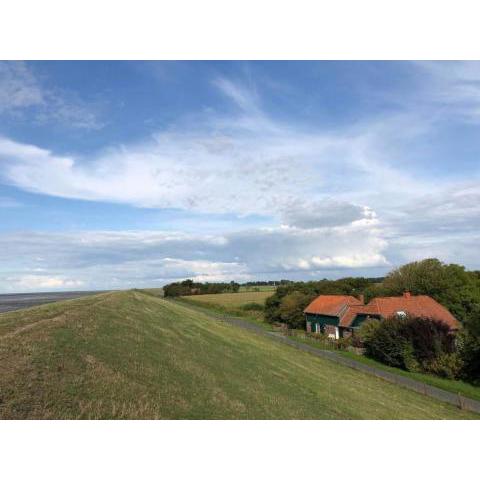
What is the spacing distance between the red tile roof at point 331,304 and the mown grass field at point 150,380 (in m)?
30.7

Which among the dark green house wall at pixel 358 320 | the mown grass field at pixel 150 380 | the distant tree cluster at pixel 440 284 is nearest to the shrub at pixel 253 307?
the distant tree cluster at pixel 440 284

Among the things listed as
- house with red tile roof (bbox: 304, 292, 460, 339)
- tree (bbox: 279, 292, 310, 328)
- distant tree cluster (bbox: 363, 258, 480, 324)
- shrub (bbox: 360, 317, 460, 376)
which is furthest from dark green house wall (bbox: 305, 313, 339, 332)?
shrub (bbox: 360, 317, 460, 376)

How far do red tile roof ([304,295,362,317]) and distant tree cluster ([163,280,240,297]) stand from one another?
289 ft

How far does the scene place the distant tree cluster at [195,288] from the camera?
14912cm

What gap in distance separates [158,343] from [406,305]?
36.1 meters

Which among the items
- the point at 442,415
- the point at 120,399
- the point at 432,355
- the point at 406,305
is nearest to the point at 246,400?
the point at 120,399

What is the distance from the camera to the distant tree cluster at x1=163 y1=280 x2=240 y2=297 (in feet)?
489

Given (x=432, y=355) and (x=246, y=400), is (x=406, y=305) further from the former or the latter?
(x=246, y=400)

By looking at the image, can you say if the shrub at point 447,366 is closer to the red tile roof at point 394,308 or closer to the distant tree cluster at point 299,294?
the red tile roof at point 394,308

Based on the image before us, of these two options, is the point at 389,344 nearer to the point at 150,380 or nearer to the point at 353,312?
the point at 353,312

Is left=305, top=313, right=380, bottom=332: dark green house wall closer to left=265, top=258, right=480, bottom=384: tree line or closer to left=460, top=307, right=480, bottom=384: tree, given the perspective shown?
left=265, top=258, right=480, bottom=384: tree line

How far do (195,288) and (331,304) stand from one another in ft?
320

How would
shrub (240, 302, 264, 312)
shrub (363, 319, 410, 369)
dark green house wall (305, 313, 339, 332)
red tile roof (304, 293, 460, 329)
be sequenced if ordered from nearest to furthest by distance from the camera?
shrub (363, 319, 410, 369) → red tile roof (304, 293, 460, 329) → dark green house wall (305, 313, 339, 332) → shrub (240, 302, 264, 312)

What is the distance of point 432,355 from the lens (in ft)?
108
